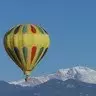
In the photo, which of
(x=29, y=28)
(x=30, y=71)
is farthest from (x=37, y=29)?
(x=30, y=71)

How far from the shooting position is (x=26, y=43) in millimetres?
95000

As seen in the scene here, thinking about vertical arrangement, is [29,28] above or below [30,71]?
above

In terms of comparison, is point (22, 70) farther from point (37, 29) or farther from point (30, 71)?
point (37, 29)

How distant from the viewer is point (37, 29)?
96.1 m

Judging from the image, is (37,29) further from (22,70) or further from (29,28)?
(22,70)

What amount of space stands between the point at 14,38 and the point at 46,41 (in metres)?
5.70

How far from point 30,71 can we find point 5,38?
820 cm

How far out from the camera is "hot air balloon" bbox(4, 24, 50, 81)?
3730 inches

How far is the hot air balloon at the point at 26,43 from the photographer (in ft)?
311

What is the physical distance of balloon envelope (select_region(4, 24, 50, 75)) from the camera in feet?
311

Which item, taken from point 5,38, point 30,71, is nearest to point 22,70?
point 30,71

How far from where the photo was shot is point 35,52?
3789 inches

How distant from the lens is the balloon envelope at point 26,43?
3730 inches

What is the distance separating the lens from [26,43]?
9500 centimetres
